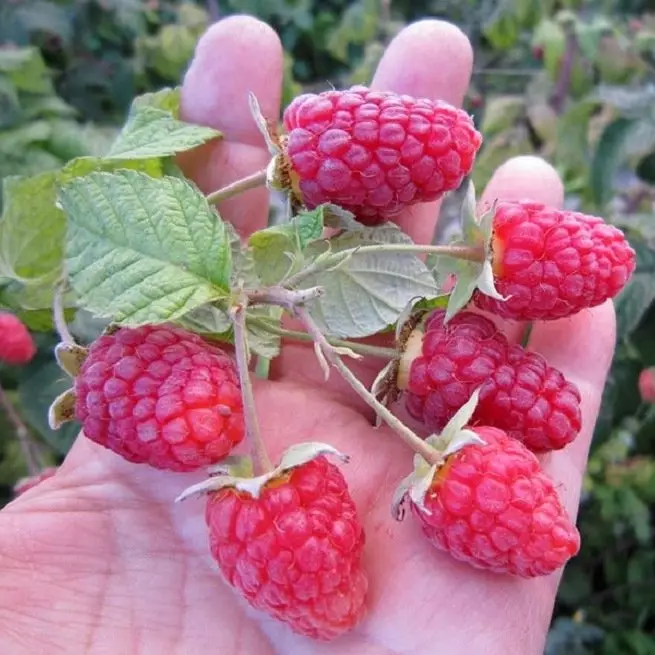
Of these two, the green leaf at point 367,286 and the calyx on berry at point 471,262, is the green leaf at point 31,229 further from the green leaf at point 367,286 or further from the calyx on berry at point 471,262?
the calyx on berry at point 471,262

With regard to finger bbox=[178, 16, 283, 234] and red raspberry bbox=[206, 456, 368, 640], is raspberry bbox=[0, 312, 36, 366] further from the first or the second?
red raspberry bbox=[206, 456, 368, 640]

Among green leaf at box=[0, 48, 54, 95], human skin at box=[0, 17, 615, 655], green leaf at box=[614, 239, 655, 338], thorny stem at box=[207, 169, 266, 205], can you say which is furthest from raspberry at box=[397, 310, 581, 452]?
green leaf at box=[0, 48, 54, 95]

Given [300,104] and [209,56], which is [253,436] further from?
[209,56]

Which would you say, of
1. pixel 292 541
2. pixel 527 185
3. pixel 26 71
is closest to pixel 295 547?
pixel 292 541

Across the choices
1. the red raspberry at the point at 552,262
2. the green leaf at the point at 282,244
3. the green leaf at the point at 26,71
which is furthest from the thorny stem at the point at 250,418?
the green leaf at the point at 26,71

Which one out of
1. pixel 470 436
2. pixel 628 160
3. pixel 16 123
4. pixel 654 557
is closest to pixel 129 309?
pixel 470 436
